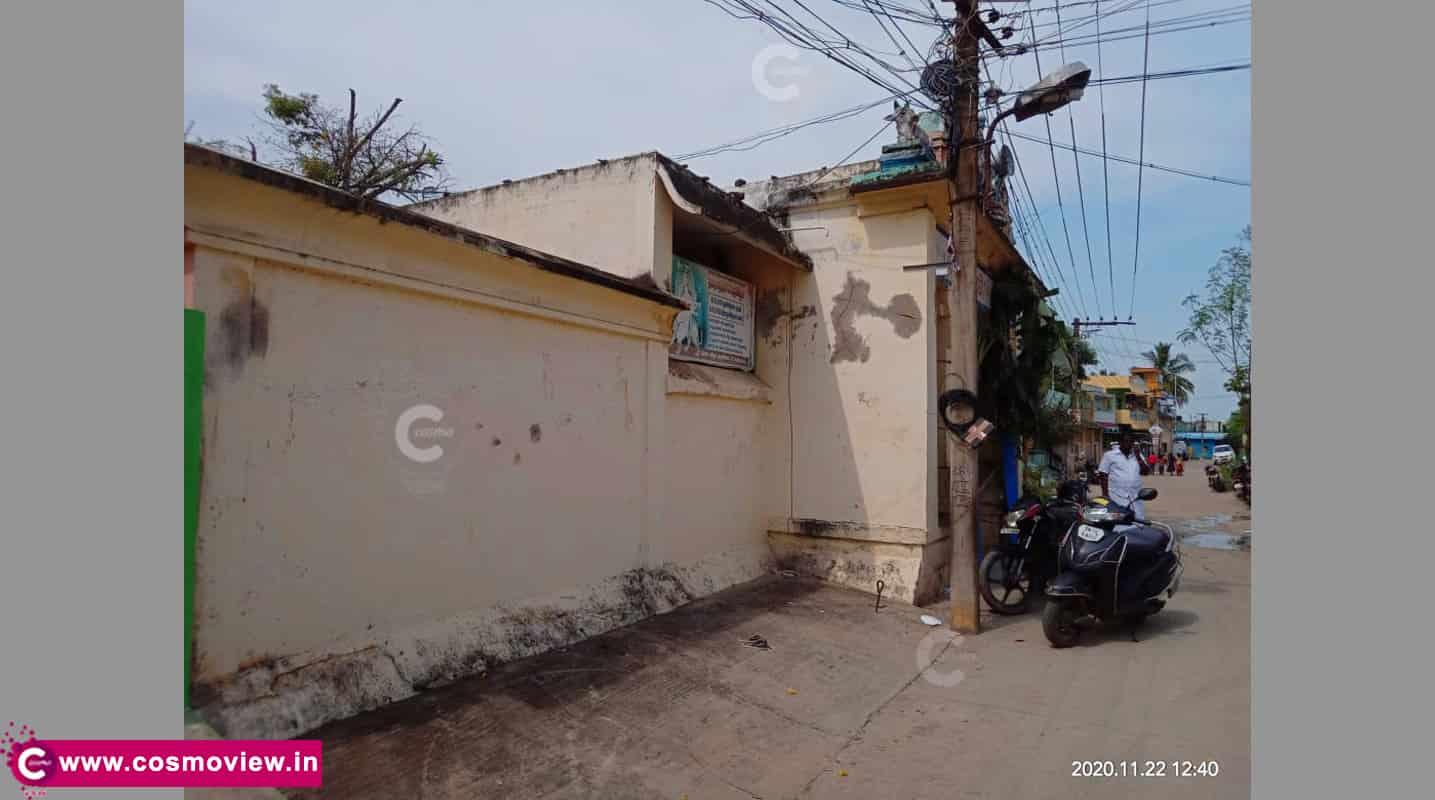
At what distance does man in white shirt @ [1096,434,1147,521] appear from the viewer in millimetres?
7785

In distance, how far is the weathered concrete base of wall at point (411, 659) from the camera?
333 cm

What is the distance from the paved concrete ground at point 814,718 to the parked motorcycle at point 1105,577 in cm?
24

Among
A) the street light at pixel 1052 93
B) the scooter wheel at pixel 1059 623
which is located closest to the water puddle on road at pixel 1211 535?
the scooter wheel at pixel 1059 623

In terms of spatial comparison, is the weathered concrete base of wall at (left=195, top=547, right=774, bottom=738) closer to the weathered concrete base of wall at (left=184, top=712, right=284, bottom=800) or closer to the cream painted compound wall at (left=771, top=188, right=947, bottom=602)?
the weathered concrete base of wall at (left=184, top=712, right=284, bottom=800)

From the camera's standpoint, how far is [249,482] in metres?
3.45

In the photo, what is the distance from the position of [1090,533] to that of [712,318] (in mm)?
4016

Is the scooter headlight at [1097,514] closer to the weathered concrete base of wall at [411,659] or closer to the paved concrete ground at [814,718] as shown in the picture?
the paved concrete ground at [814,718]

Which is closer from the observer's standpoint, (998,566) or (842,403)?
(998,566)

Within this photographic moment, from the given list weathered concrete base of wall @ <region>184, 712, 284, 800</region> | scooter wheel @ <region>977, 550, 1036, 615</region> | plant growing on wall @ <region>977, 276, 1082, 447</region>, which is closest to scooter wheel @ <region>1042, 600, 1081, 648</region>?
scooter wheel @ <region>977, 550, 1036, 615</region>

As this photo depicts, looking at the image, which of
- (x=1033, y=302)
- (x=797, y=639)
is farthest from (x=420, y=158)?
(x=797, y=639)

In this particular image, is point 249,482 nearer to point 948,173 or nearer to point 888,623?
point 888,623

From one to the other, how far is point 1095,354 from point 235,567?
2869 cm

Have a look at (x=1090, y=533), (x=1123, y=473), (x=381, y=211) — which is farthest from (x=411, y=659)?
(x=1123, y=473)

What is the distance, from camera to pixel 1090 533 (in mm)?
5957
